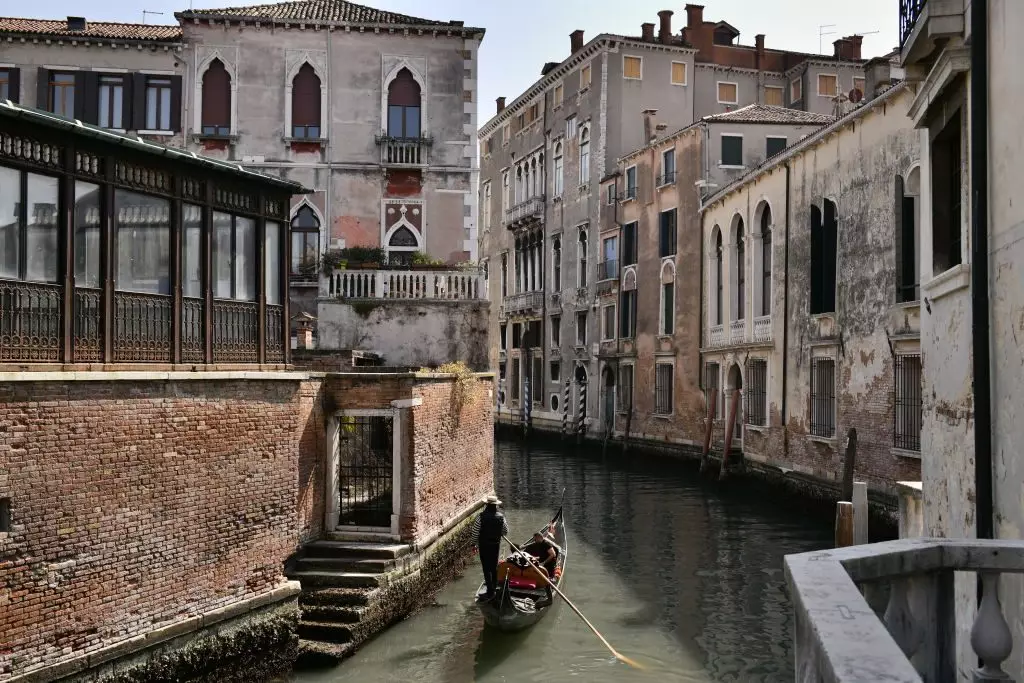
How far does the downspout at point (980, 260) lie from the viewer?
17.1 feet

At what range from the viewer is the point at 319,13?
53.9 feet

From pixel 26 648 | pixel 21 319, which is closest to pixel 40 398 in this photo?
pixel 21 319

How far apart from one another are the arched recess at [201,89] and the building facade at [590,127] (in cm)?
1503

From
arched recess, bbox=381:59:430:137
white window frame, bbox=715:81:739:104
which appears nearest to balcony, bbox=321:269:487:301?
arched recess, bbox=381:59:430:137

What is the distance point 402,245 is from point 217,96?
148 inches

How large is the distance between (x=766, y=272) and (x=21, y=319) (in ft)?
54.0

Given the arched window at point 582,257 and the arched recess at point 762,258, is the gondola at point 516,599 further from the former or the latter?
the arched window at point 582,257

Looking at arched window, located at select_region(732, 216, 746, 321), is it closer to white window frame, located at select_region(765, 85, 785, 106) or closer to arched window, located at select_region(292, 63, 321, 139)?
arched window, located at select_region(292, 63, 321, 139)

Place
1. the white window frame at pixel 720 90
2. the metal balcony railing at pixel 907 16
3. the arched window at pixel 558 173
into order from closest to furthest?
the metal balcony railing at pixel 907 16
the white window frame at pixel 720 90
the arched window at pixel 558 173

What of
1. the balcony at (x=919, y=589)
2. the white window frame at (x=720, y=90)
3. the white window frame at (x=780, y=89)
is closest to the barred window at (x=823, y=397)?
the balcony at (x=919, y=589)

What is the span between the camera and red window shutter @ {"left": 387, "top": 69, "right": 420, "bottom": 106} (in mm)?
16281

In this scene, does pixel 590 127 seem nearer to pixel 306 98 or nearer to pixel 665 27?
pixel 665 27

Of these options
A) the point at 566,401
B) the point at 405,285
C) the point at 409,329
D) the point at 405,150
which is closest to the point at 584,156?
the point at 566,401

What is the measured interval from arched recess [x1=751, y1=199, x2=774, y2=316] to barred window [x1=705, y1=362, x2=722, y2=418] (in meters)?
2.60
